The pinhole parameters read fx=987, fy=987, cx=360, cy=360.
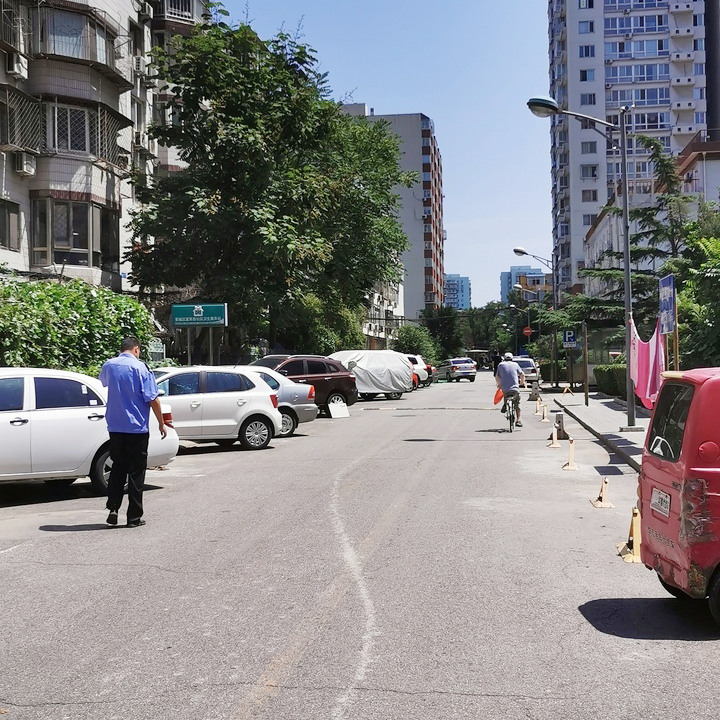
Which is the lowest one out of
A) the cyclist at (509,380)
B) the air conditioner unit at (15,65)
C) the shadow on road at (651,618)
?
the shadow on road at (651,618)

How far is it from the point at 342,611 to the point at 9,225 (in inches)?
979

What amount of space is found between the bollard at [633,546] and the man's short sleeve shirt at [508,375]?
1458 centimetres

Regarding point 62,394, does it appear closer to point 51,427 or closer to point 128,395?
point 51,427

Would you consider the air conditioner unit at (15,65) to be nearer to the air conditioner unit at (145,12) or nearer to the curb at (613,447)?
the air conditioner unit at (145,12)

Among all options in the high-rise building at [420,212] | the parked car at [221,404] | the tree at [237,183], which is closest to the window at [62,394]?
the parked car at [221,404]

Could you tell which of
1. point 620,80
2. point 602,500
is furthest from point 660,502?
point 620,80

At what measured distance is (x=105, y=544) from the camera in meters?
9.23

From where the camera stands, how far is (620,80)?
106m

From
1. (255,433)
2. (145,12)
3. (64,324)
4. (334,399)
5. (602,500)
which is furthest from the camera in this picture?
(145,12)

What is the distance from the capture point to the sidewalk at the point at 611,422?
17672 mm

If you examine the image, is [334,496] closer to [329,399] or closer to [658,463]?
[658,463]

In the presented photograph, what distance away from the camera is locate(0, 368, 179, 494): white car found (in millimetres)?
11867

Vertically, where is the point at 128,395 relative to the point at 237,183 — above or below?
below

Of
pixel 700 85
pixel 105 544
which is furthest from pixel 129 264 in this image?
pixel 700 85
